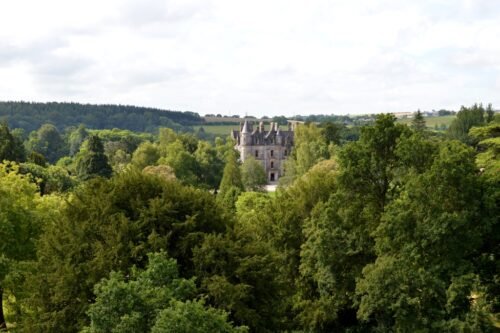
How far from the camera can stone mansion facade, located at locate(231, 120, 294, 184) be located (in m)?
123

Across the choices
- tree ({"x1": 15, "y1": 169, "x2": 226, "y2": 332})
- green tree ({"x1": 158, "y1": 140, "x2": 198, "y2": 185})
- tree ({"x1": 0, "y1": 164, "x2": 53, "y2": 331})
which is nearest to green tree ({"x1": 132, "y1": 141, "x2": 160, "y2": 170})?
green tree ({"x1": 158, "y1": 140, "x2": 198, "y2": 185})

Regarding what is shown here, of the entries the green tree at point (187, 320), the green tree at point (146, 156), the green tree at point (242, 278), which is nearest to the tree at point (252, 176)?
the green tree at point (146, 156)

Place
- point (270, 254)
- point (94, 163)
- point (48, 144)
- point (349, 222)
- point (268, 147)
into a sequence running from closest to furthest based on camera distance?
1. point (270, 254)
2. point (349, 222)
3. point (94, 163)
4. point (268, 147)
5. point (48, 144)

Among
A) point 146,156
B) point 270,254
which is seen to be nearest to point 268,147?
point 146,156

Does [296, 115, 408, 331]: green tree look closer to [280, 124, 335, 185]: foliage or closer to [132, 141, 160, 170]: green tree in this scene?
[280, 124, 335, 185]: foliage

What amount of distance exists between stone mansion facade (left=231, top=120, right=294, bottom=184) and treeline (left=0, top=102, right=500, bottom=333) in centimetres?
9073

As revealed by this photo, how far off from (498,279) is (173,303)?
1504 cm

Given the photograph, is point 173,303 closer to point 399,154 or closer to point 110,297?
point 110,297

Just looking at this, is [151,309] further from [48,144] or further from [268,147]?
[48,144]

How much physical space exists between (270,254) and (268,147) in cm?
10087

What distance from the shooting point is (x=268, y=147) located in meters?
124

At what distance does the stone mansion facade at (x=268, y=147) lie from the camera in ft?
404

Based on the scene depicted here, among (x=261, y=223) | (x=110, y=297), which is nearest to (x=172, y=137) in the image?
(x=261, y=223)

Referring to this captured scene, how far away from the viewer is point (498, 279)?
85.2 ft
